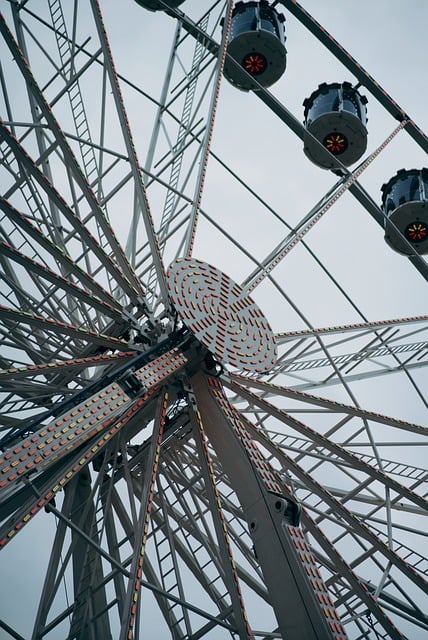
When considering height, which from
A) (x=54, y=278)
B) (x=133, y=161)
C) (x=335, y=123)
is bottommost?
(x=335, y=123)

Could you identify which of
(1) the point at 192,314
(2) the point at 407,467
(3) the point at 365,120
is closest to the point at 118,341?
(1) the point at 192,314

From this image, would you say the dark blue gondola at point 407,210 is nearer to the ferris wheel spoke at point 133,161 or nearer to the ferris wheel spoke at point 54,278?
the ferris wheel spoke at point 133,161

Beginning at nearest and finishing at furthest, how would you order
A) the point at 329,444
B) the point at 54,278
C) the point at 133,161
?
the point at 54,278 < the point at 329,444 < the point at 133,161

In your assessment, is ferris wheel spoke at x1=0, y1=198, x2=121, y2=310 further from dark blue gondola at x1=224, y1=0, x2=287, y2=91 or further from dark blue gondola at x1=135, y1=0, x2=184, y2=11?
dark blue gondola at x1=135, y1=0, x2=184, y2=11

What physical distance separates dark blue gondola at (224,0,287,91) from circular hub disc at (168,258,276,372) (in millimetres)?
6733

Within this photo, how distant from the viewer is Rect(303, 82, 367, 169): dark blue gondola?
16.1m

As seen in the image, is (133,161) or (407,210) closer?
(133,161)

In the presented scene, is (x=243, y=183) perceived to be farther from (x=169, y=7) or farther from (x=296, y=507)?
(x=296, y=507)

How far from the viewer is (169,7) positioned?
17500 millimetres

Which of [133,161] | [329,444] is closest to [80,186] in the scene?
[133,161]

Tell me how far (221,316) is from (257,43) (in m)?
7.77

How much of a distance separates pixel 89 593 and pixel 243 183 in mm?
9060

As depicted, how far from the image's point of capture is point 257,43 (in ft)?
54.7

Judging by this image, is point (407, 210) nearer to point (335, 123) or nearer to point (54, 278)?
point (335, 123)
